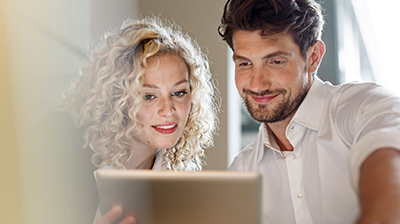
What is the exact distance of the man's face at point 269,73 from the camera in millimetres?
1031

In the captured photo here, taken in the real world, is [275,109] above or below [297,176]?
above

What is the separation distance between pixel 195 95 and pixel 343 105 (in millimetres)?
418

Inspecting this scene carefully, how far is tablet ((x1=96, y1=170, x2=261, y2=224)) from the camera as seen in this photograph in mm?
641

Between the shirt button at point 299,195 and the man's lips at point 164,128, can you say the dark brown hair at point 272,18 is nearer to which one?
the man's lips at point 164,128

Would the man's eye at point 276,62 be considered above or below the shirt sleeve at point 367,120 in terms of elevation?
Answer: above

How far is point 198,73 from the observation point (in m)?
1.09

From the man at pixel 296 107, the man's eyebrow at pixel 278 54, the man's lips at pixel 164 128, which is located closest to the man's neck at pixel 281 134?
the man at pixel 296 107

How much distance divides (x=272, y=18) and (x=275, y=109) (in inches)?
10.4

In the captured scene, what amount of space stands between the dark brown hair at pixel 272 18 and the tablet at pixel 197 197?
530 millimetres

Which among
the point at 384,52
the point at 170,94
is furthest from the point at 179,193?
the point at 384,52

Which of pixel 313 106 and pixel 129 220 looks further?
pixel 313 106

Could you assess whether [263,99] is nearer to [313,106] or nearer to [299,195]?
[313,106]

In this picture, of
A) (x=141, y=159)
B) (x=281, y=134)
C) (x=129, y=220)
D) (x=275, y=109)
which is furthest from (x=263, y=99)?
(x=129, y=220)

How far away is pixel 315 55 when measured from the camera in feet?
3.67
